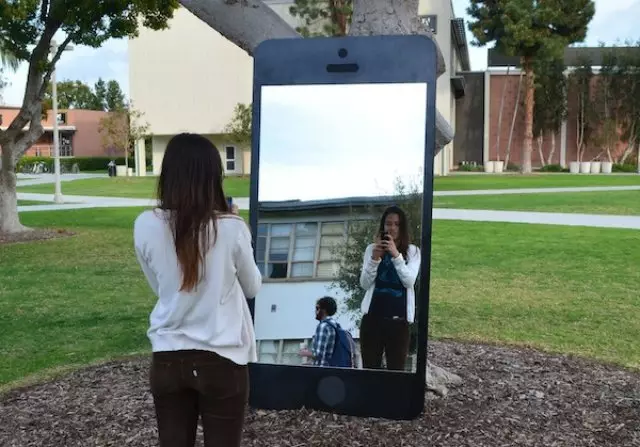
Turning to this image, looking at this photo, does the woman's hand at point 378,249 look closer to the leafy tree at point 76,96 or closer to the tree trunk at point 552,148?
the tree trunk at point 552,148

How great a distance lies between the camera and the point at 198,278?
2.28 metres

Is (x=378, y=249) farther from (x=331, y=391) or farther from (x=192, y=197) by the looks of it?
(x=192, y=197)

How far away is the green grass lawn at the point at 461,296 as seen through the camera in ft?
19.4

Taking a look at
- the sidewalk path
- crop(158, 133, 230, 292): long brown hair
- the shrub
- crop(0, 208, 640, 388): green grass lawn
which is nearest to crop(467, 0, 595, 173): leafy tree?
the sidewalk path

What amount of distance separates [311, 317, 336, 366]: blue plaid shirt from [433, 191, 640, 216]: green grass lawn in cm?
1431

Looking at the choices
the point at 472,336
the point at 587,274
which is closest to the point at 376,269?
the point at 472,336

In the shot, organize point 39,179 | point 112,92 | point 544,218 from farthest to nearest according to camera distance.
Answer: point 112,92 → point 39,179 → point 544,218

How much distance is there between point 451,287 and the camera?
8359 mm

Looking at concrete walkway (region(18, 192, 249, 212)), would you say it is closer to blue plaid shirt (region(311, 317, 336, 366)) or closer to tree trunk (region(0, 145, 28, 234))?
tree trunk (region(0, 145, 28, 234))

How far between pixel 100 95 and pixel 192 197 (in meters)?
109

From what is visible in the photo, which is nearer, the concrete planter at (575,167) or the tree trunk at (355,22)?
the tree trunk at (355,22)

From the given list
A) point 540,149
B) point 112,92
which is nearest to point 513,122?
point 540,149

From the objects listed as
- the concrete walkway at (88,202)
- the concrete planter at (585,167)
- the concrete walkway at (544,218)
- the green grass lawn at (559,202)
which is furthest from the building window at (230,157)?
the concrete walkway at (544,218)

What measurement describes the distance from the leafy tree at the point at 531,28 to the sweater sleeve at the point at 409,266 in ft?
116
